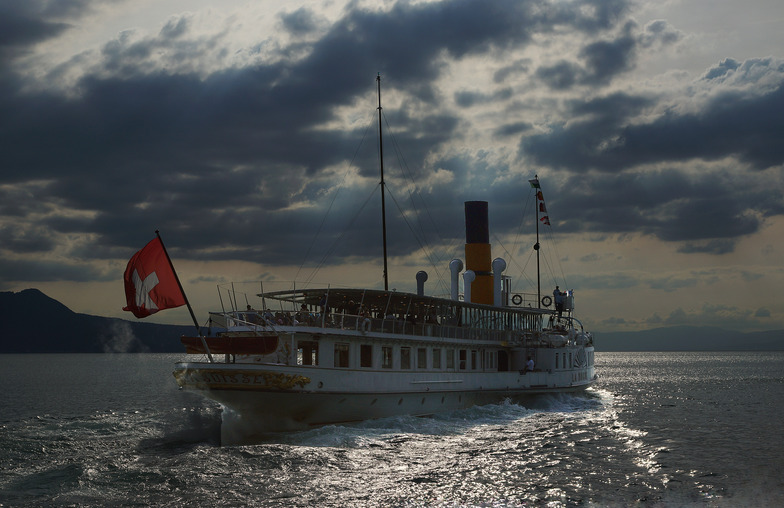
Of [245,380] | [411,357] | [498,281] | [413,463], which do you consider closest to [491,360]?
[498,281]

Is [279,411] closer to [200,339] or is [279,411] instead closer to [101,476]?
[200,339]

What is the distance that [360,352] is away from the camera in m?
33.3

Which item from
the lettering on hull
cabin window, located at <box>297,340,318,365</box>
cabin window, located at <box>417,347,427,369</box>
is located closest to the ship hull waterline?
the lettering on hull

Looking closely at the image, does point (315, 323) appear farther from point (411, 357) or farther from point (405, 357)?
point (411, 357)

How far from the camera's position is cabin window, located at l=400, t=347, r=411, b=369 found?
118 feet

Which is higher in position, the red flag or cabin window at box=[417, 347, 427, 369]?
the red flag

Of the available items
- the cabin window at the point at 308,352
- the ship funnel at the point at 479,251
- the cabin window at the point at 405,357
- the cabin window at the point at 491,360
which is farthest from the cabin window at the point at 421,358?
the ship funnel at the point at 479,251

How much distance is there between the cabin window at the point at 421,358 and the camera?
37125mm

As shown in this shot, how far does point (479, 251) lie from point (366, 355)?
A: 17242mm

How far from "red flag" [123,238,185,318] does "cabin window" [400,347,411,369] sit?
11.9 meters

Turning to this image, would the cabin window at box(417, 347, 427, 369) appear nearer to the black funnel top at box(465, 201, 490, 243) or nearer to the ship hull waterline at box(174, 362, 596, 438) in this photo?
the ship hull waterline at box(174, 362, 596, 438)

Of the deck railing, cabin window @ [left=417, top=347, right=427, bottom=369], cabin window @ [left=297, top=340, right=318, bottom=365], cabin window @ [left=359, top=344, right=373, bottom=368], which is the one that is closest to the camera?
the deck railing

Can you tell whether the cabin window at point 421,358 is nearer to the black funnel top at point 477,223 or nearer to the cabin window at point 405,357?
the cabin window at point 405,357

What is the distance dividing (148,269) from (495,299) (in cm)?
2548
